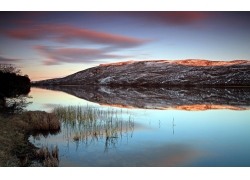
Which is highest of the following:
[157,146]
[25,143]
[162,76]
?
[162,76]

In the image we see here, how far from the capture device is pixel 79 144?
8.27 m

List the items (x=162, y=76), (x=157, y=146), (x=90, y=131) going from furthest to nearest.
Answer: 1. (x=162, y=76)
2. (x=90, y=131)
3. (x=157, y=146)

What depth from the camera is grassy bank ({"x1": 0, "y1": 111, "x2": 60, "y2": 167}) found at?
627cm

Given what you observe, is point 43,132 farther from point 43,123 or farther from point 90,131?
point 90,131

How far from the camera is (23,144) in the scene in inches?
303

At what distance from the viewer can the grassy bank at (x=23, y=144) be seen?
6266 mm

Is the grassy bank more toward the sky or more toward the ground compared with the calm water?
more toward the sky

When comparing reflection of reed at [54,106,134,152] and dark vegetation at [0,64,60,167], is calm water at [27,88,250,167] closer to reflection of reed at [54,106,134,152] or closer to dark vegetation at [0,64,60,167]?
reflection of reed at [54,106,134,152]

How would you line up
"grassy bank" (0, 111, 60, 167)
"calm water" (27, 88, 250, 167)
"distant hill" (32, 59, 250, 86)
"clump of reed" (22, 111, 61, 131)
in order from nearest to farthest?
"grassy bank" (0, 111, 60, 167)
"calm water" (27, 88, 250, 167)
"clump of reed" (22, 111, 61, 131)
"distant hill" (32, 59, 250, 86)

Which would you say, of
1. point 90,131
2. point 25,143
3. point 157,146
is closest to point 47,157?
point 25,143

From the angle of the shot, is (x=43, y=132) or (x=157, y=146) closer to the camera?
(x=157, y=146)

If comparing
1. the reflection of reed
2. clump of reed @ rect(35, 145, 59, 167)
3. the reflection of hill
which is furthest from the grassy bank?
the reflection of hill

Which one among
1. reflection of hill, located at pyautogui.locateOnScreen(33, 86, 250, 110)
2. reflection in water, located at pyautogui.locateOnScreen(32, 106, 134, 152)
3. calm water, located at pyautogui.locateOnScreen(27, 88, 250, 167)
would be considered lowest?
calm water, located at pyautogui.locateOnScreen(27, 88, 250, 167)
